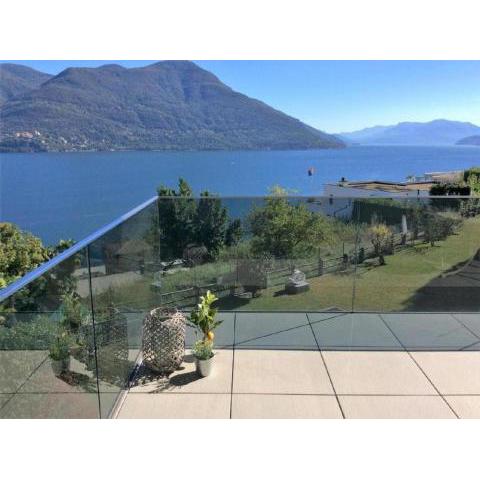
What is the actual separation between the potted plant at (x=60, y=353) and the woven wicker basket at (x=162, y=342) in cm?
127

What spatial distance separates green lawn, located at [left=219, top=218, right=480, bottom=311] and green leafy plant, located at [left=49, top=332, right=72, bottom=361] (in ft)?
6.99

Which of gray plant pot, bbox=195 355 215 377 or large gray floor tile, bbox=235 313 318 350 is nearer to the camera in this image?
gray plant pot, bbox=195 355 215 377

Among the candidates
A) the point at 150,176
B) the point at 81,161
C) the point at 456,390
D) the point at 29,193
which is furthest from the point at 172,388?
the point at 81,161

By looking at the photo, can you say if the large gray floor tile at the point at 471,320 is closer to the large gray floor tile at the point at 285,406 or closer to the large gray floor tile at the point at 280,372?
the large gray floor tile at the point at 280,372

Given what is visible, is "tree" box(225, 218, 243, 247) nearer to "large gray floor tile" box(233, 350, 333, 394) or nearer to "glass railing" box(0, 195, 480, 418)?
"glass railing" box(0, 195, 480, 418)

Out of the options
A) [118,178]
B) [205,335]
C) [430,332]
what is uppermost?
[205,335]

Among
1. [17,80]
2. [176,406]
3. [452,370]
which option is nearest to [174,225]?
[176,406]

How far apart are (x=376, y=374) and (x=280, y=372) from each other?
0.69 metres

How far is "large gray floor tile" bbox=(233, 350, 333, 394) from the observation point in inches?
123

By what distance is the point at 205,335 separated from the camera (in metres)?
3.49

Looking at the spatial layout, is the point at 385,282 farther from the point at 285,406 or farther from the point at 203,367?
the point at 203,367

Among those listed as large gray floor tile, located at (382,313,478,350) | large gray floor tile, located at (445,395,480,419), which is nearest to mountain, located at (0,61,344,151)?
large gray floor tile, located at (382,313,478,350)

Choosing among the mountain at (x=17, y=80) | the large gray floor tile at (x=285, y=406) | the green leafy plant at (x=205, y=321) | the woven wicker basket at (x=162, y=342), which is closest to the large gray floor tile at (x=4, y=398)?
the large gray floor tile at (x=285, y=406)
